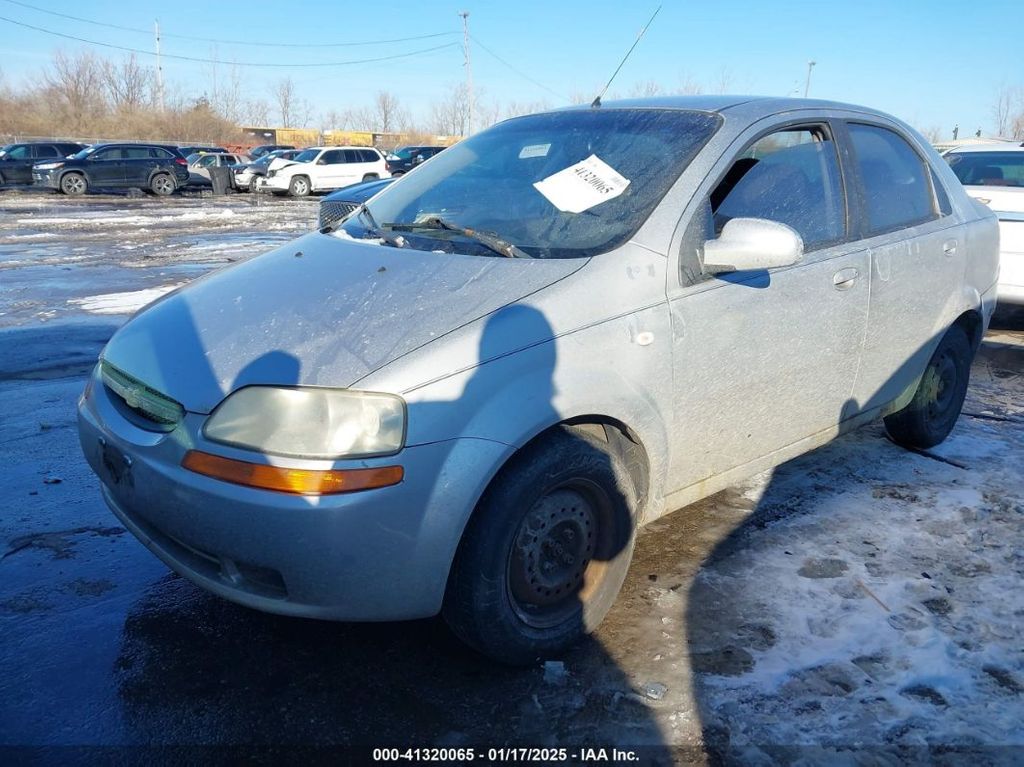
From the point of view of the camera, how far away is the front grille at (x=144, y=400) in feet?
7.36

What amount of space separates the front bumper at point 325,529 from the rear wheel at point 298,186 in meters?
26.3

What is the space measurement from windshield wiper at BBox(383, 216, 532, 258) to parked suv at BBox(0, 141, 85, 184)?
2831cm

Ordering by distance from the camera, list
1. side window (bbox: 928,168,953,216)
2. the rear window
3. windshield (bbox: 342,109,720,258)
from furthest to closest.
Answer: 1. the rear window
2. side window (bbox: 928,168,953,216)
3. windshield (bbox: 342,109,720,258)

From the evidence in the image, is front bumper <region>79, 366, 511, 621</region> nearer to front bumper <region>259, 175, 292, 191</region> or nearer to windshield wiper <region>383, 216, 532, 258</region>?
windshield wiper <region>383, 216, 532, 258</region>

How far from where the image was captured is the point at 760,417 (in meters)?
3.00

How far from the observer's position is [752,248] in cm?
263

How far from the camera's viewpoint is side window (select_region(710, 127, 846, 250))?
9.92 ft

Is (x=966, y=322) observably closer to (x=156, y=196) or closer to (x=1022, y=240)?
(x=1022, y=240)

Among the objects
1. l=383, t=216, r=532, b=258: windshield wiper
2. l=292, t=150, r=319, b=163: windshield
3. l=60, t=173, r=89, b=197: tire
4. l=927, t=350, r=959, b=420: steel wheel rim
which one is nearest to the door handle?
l=927, t=350, r=959, b=420: steel wheel rim

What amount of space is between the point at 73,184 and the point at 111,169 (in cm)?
124

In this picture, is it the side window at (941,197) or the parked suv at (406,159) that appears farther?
the parked suv at (406,159)

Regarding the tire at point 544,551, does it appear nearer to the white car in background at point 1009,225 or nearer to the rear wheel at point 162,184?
the white car in background at point 1009,225

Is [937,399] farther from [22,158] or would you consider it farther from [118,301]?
[22,158]

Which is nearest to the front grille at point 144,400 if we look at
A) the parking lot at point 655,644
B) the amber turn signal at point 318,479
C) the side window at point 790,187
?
the amber turn signal at point 318,479
